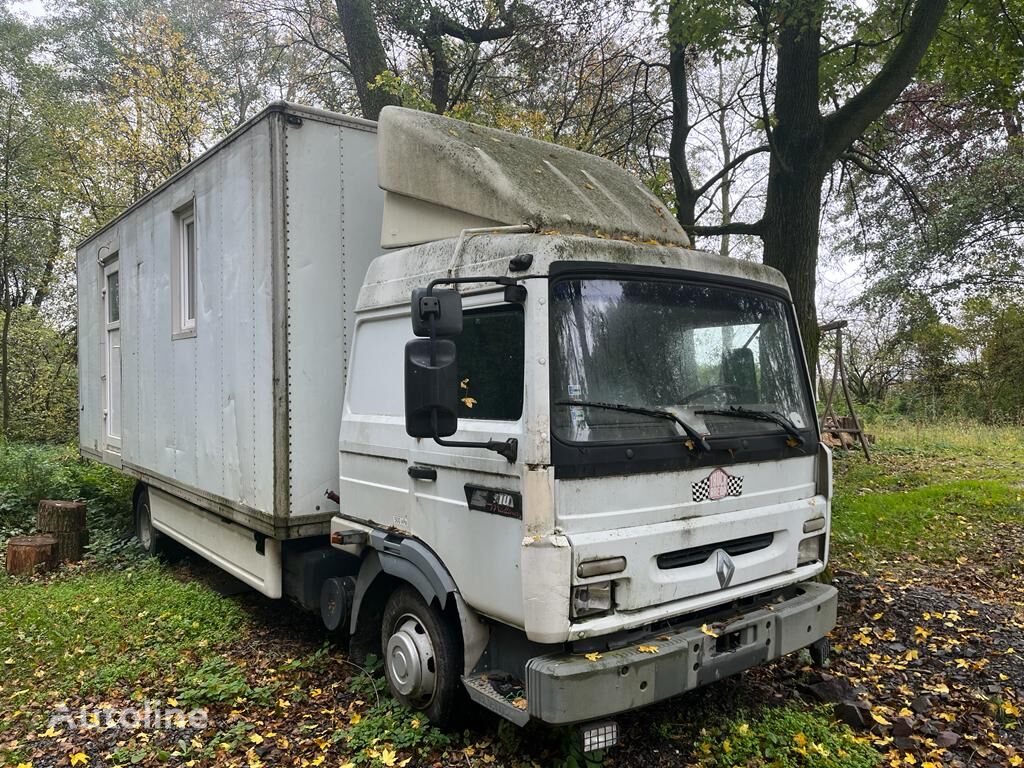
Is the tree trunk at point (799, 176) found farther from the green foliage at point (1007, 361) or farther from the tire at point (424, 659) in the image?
the green foliage at point (1007, 361)

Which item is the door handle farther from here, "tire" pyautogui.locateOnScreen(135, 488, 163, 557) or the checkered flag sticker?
"tire" pyautogui.locateOnScreen(135, 488, 163, 557)

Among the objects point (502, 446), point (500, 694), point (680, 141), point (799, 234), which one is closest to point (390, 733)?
point (500, 694)

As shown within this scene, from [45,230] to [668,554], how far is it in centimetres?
1912

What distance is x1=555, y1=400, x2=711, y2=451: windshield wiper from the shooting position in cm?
315

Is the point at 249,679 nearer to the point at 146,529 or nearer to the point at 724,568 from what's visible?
the point at 724,568

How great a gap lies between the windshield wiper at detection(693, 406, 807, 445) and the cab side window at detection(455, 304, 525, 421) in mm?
899

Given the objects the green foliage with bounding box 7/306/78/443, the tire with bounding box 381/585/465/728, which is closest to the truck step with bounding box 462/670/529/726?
the tire with bounding box 381/585/465/728

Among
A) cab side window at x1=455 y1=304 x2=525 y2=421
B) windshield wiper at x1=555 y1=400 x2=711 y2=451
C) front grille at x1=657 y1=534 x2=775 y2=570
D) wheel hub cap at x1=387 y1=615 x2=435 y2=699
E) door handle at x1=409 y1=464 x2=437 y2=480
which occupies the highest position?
cab side window at x1=455 y1=304 x2=525 y2=421

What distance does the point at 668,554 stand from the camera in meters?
3.31

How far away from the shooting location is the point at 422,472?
3689 mm

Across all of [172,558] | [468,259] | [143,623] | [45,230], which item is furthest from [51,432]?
[468,259]

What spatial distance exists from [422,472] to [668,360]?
1315 millimetres

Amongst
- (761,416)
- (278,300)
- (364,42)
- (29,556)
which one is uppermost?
(364,42)

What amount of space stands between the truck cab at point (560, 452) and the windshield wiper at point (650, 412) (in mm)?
10
